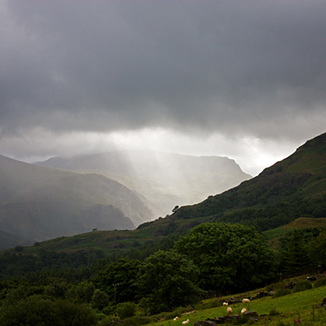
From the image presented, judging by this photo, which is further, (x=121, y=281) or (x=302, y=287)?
(x=121, y=281)

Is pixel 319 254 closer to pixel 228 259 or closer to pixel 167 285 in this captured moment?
pixel 228 259

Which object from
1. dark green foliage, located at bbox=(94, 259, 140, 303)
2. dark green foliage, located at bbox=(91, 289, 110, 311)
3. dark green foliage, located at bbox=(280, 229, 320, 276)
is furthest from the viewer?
dark green foliage, located at bbox=(94, 259, 140, 303)

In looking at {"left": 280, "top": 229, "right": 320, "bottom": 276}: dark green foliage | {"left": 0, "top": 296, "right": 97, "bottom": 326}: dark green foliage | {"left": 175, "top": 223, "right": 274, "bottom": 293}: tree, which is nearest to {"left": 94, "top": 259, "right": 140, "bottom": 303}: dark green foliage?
{"left": 175, "top": 223, "right": 274, "bottom": 293}: tree

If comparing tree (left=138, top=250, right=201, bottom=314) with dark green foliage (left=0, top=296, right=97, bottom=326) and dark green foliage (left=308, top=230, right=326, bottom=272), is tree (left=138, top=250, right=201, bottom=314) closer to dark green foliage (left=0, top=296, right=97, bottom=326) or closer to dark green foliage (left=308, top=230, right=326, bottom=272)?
dark green foliage (left=0, top=296, right=97, bottom=326)

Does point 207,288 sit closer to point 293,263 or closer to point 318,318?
point 293,263

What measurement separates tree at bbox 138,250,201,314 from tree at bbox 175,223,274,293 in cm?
1600

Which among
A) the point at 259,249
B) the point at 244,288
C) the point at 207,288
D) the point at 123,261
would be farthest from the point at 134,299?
the point at 259,249

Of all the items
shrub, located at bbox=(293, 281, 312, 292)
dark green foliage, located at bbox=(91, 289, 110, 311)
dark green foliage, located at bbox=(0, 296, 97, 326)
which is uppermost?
dark green foliage, located at bbox=(0, 296, 97, 326)

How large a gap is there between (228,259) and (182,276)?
69.6 ft

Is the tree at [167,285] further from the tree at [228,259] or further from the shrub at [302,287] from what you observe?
the shrub at [302,287]

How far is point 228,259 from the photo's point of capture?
76.3 m

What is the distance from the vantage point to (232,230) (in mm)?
88250

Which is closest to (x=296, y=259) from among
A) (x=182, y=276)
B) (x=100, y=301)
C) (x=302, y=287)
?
(x=182, y=276)

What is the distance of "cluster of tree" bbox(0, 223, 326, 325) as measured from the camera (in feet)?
132
